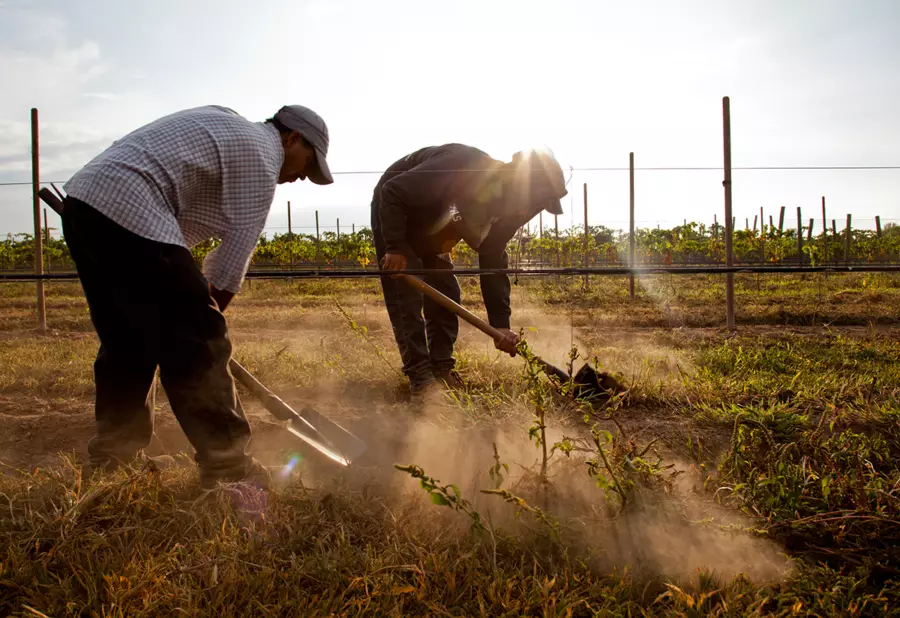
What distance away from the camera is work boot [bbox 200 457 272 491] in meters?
1.99

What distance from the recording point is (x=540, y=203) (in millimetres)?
2947

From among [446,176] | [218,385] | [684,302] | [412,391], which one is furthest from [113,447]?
[684,302]

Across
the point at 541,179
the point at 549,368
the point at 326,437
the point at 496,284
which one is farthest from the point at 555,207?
the point at 326,437

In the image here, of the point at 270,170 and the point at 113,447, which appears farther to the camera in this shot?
the point at 113,447

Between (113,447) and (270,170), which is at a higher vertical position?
(270,170)

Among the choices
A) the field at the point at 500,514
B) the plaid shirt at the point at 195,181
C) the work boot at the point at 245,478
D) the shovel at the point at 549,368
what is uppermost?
the plaid shirt at the point at 195,181

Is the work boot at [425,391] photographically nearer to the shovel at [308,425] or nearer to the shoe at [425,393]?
the shoe at [425,393]

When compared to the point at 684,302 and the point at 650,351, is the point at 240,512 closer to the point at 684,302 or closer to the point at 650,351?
the point at 650,351

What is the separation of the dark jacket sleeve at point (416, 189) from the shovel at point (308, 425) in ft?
3.13

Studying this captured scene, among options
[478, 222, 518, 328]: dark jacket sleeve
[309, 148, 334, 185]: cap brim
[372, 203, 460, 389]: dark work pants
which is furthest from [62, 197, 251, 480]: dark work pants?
[478, 222, 518, 328]: dark jacket sleeve

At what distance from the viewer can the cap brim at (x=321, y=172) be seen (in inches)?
84.7

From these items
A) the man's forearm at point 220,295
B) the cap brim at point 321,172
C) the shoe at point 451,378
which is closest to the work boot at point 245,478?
the man's forearm at point 220,295

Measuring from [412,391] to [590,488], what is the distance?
1.52 m

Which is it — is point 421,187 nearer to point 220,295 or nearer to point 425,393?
point 425,393
